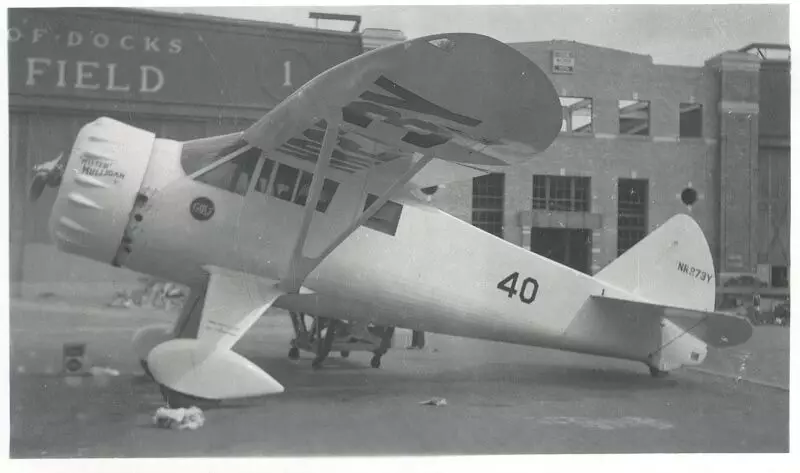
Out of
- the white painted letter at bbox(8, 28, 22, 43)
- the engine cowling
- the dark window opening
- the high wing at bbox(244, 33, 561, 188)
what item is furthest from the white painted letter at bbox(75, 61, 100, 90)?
the dark window opening

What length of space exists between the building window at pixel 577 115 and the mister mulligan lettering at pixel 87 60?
8.73 feet

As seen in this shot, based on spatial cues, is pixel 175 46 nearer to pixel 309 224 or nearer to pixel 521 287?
pixel 309 224

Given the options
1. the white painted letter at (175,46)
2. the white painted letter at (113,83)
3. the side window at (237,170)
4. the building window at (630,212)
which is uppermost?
the white painted letter at (175,46)

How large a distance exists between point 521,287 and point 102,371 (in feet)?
9.50

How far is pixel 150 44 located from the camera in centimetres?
444

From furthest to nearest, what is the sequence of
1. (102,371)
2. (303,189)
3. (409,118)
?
1. (102,371)
2. (303,189)
3. (409,118)

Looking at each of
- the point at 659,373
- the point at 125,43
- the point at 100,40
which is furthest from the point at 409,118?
the point at 659,373

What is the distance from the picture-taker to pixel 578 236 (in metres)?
4.75

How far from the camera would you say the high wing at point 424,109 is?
9.84ft

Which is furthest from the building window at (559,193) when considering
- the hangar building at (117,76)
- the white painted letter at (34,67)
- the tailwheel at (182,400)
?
the white painted letter at (34,67)

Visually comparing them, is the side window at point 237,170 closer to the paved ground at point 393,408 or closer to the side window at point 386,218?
the side window at point 386,218

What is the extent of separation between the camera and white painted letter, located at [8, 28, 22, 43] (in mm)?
4285

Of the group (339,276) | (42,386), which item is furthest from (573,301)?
(42,386)

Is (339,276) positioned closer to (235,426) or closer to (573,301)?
(235,426)
